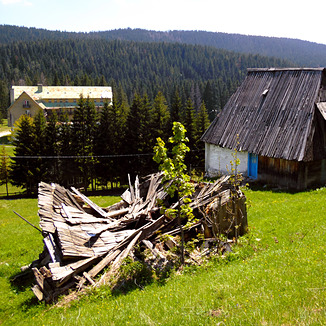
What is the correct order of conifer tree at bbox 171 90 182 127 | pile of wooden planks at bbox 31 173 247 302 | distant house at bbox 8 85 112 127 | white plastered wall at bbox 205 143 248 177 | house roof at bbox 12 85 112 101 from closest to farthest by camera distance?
pile of wooden planks at bbox 31 173 247 302 → white plastered wall at bbox 205 143 248 177 → conifer tree at bbox 171 90 182 127 → distant house at bbox 8 85 112 127 → house roof at bbox 12 85 112 101

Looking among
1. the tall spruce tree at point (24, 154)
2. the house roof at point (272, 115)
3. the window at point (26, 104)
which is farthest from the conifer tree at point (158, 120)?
the window at point (26, 104)

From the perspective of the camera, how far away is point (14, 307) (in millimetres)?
9867

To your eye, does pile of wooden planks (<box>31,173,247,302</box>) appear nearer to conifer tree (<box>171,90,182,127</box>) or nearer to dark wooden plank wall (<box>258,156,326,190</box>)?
dark wooden plank wall (<box>258,156,326,190</box>)

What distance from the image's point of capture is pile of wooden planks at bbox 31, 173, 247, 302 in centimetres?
1001

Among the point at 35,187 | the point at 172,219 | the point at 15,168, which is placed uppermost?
the point at 172,219

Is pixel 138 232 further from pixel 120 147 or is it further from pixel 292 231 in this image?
pixel 120 147

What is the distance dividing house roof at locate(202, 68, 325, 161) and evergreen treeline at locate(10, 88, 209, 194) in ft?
50.7

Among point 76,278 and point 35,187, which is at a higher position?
point 76,278

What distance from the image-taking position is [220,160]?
26.2 metres

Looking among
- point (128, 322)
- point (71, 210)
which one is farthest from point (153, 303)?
point (71, 210)

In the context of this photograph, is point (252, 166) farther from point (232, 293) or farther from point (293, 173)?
point (232, 293)

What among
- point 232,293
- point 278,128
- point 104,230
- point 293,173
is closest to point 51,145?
point 278,128

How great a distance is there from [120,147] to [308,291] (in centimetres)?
3592

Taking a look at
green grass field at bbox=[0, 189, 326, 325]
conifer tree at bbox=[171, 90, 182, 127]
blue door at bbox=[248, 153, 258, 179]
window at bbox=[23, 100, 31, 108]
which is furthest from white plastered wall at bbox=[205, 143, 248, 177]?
window at bbox=[23, 100, 31, 108]
